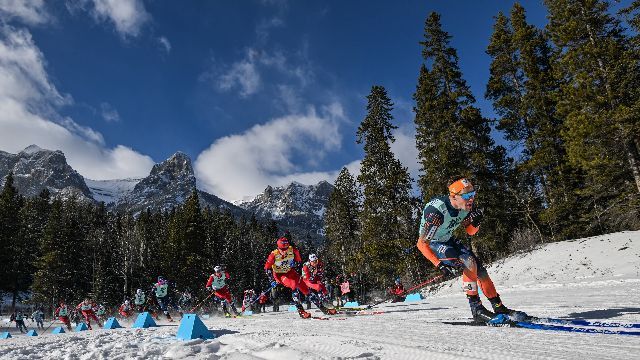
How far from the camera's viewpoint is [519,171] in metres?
27.1

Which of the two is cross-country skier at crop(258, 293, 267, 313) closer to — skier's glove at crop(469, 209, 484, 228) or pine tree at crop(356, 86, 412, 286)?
pine tree at crop(356, 86, 412, 286)

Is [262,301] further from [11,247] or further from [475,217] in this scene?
[11,247]

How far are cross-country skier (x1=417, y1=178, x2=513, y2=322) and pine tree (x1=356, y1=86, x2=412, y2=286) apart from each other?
2103 cm

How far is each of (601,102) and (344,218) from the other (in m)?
27.2

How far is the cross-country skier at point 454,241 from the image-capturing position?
5.68 m

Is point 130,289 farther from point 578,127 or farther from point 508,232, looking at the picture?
point 578,127

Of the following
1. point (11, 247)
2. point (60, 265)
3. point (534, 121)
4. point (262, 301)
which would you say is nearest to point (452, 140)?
point (534, 121)

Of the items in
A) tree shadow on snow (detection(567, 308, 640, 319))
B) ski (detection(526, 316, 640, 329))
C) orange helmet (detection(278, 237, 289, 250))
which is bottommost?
tree shadow on snow (detection(567, 308, 640, 319))

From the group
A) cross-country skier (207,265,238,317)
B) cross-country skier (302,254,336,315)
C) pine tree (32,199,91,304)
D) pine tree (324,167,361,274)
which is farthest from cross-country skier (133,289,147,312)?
pine tree (32,199,91,304)

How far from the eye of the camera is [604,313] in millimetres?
5367

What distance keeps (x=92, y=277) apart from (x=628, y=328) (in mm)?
54319

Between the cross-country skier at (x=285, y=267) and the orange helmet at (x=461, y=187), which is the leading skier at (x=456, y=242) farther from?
the cross-country skier at (x=285, y=267)

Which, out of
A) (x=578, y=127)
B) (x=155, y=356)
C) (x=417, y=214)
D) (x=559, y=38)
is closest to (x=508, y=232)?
(x=417, y=214)

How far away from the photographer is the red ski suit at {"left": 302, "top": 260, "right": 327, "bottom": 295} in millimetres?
13469
